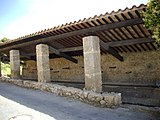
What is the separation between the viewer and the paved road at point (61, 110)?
6.46 metres

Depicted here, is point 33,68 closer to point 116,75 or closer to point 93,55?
point 116,75

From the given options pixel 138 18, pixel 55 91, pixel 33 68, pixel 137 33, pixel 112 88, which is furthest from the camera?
pixel 33 68

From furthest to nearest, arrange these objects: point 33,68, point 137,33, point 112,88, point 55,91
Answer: point 33,68
point 112,88
point 55,91
point 137,33

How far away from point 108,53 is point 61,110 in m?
4.91

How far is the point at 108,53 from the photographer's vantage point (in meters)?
11.1

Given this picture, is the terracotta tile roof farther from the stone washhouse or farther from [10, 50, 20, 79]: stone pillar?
[10, 50, 20, 79]: stone pillar

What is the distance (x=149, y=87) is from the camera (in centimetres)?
980

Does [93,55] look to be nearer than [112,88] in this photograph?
Yes

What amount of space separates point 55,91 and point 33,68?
25.6 feet

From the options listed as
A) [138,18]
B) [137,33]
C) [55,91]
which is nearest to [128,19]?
[138,18]

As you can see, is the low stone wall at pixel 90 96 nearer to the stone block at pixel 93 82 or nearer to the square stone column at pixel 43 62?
the stone block at pixel 93 82

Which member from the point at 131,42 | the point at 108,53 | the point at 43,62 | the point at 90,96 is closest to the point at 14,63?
the point at 43,62

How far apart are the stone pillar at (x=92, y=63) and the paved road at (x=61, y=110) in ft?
2.86

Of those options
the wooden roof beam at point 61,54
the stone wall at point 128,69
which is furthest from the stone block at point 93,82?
the wooden roof beam at point 61,54
